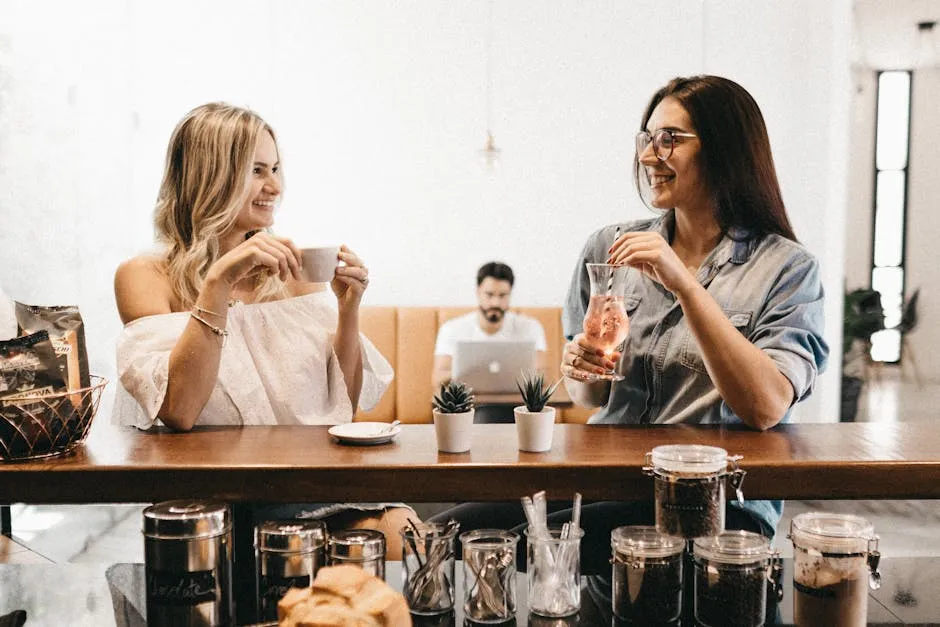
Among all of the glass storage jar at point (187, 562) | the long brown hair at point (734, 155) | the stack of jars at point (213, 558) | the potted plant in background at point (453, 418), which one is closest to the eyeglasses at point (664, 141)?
the long brown hair at point (734, 155)

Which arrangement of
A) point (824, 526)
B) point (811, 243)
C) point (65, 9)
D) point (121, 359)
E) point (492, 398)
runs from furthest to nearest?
point (811, 243) → point (492, 398) → point (65, 9) → point (121, 359) → point (824, 526)

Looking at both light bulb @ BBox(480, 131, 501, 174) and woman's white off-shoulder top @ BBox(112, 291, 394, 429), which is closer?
woman's white off-shoulder top @ BBox(112, 291, 394, 429)

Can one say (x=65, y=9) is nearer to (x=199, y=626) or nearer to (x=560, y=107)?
(x=560, y=107)

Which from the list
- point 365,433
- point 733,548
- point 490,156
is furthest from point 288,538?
point 490,156

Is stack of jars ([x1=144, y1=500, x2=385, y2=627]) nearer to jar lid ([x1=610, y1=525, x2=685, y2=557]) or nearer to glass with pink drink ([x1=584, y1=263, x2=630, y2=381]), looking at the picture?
jar lid ([x1=610, y1=525, x2=685, y2=557])

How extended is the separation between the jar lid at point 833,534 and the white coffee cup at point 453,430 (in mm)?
504

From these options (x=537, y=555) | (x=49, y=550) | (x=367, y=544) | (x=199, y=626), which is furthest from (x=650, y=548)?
(x=49, y=550)

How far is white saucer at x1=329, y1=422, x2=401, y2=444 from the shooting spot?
1405mm

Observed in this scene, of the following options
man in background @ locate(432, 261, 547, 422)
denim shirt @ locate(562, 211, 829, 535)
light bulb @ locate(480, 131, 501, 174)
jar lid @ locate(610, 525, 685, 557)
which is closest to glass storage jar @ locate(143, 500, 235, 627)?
jar lid @ locate(610, 525, 685, 557)

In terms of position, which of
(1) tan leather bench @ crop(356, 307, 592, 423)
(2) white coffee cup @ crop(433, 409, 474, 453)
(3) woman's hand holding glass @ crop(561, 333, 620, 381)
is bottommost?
(1) tan leather bench @ crop(356, 307, 592, 423)

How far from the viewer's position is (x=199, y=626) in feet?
4.05

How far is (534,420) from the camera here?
132 centimetres

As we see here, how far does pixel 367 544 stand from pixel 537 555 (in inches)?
10.0

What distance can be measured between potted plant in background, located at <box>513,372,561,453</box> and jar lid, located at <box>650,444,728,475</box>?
0.18 metres
